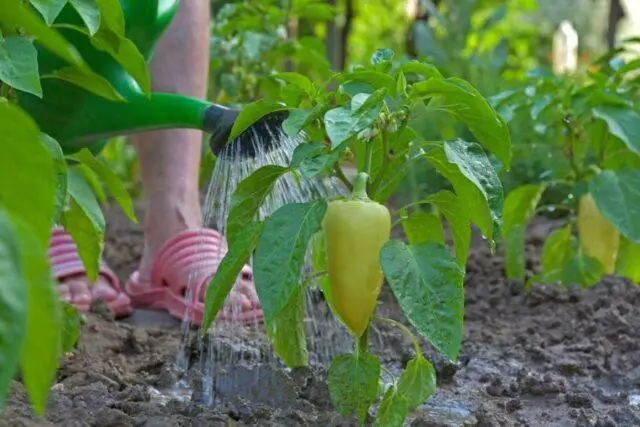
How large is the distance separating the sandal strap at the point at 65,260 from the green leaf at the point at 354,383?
92 cm

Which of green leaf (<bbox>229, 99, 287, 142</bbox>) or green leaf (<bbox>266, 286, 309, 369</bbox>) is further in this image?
green leaf (<bbox>266, 286, 309, 369</bbox>)

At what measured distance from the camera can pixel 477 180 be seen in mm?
1189

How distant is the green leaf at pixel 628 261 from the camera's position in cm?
218

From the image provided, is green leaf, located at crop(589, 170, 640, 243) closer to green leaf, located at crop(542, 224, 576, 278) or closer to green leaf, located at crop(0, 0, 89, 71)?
green leaf, located at crop(542, 224, 576, 278)

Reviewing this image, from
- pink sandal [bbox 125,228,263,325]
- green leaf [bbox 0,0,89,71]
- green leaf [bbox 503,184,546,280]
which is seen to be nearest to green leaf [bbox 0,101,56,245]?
green leaf [bbox 0,0,89,71]

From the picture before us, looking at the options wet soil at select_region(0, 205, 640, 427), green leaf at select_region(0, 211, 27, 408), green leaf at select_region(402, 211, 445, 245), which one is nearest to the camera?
green leaf at select_region(0, 211, 27, 408)

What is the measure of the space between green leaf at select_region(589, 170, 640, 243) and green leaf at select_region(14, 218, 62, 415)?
1.40 m

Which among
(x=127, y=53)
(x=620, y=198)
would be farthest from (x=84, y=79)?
(x=620, y=198)

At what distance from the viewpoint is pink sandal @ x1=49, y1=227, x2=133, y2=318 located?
205 cm

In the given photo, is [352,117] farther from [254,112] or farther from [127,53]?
[127,53]

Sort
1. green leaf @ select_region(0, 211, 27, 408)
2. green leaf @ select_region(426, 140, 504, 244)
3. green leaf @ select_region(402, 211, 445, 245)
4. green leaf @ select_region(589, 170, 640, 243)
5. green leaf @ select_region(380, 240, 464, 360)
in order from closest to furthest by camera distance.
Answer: green leaf @ select_region(0, 211, 27, 408) < green leaf @ select_region(380, 240, 464, 360) < green leaf @ select_region(426, 140, 504, 244) < green leaf @ select_region(402, 211, 445, 245) < green leaf @ select_region(589, 170, 640, 243)

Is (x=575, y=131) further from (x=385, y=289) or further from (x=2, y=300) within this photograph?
(x=2, y=300)

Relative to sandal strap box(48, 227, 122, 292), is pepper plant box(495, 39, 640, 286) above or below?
above

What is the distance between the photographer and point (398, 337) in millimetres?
1867
